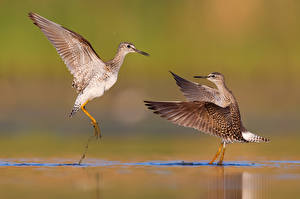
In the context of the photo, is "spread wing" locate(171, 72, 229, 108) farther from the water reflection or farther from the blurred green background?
the water reflection

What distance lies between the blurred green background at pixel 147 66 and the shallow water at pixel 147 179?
6.42ft

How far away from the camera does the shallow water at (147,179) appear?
12531mm

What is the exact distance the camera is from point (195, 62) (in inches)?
1326

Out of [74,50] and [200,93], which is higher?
[74,50]

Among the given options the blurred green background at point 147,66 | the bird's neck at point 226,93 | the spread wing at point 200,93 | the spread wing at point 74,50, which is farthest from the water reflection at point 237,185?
the spread wing at point 74,50

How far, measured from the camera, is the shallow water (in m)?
12.5

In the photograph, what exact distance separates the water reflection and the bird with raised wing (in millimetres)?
2862

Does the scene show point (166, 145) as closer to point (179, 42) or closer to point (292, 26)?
point (179, 42)

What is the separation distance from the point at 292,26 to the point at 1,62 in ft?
42.6

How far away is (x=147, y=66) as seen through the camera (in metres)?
32.8

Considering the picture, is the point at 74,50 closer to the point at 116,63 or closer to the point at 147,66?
the point at 116,63

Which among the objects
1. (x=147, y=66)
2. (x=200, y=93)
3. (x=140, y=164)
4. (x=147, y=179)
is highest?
(x=200, y=93)

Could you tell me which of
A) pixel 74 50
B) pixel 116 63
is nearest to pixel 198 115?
pixel 116 63

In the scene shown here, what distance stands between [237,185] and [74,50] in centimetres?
453
